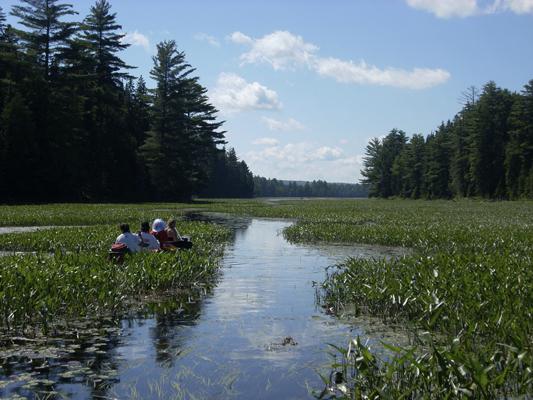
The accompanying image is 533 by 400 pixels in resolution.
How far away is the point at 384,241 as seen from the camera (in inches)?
920

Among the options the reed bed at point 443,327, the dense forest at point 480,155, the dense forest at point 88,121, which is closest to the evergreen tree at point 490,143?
the dense forest at point 480,155

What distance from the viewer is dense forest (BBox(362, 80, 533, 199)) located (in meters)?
76.4

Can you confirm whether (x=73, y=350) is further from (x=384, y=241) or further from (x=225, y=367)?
(x=384, y=241)

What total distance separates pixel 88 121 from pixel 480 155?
189 ft

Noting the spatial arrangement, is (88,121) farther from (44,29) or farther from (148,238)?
(148,238)

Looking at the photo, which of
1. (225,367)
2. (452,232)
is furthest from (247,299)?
(452,232)

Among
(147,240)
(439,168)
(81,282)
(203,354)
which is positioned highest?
(439,168)

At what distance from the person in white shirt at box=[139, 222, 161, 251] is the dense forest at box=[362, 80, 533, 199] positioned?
216 ft

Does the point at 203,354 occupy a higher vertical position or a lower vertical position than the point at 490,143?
lower

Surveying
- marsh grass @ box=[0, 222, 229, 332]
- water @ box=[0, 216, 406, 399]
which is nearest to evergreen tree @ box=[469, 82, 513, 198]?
marsh grass @ box=[0, 222, 229, 332]

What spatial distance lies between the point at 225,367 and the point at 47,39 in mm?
55291

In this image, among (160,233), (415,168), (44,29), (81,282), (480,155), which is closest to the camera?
(81,282)

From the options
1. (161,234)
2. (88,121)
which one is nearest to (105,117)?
(88,121)

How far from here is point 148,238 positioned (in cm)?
1605
